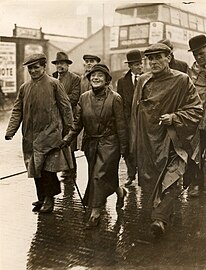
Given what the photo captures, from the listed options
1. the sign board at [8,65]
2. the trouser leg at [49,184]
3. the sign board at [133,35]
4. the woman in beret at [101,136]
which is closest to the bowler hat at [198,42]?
the woman in beret at [101,136]

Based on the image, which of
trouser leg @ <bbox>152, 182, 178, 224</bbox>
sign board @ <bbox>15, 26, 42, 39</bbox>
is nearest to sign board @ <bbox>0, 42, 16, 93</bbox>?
sign board @ <bbox>15, 26, 42, 39</bbox>

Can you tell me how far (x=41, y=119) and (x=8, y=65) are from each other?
8903 mm

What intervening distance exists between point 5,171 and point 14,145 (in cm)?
264

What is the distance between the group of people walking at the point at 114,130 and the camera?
4297mm

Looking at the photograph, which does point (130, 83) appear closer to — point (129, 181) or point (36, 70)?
point (129, 181)

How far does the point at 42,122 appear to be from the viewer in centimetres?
491

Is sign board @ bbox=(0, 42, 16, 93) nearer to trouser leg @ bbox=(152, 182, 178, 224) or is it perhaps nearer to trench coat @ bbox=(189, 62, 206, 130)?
trench coat @ bbox=(189, 62, 206, 130)

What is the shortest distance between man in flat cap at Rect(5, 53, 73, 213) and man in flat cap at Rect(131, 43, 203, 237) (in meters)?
0.97

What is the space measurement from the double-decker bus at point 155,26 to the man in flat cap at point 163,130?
2296 mm

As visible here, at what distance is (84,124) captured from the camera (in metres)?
4.71

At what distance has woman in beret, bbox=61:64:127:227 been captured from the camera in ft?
15.0

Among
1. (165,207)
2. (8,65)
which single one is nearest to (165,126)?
(165,207)

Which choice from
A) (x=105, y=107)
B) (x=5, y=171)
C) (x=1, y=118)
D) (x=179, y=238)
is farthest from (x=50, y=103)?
(x=1, y=118)

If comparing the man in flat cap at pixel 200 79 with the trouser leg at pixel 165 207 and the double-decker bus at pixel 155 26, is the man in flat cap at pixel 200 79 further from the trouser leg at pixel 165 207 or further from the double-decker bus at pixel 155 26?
the trouser leg at pixel 165 207
